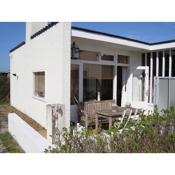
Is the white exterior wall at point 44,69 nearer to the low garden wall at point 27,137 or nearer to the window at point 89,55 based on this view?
the low garden wall at point 27,137

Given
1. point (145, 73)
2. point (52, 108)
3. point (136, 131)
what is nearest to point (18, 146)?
point (52, 108)

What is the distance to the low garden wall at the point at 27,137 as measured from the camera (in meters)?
5.92

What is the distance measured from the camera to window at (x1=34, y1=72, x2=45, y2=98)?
358 inches

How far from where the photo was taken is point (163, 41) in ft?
31.9

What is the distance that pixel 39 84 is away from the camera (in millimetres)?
9625

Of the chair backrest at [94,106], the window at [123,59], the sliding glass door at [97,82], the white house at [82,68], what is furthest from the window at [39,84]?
the window at [123,59]

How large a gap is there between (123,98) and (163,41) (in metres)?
3.32

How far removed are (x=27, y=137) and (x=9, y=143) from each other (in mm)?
1176

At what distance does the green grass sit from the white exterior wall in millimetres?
1287

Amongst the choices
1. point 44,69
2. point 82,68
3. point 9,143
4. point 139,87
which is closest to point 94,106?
point 82,68

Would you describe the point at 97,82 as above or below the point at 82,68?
below

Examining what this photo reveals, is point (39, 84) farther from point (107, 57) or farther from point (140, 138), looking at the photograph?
point (140, 138)

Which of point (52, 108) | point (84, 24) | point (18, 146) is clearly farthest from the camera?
point (84, 24)

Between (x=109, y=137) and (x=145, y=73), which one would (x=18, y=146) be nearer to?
(x=109, y=137)
